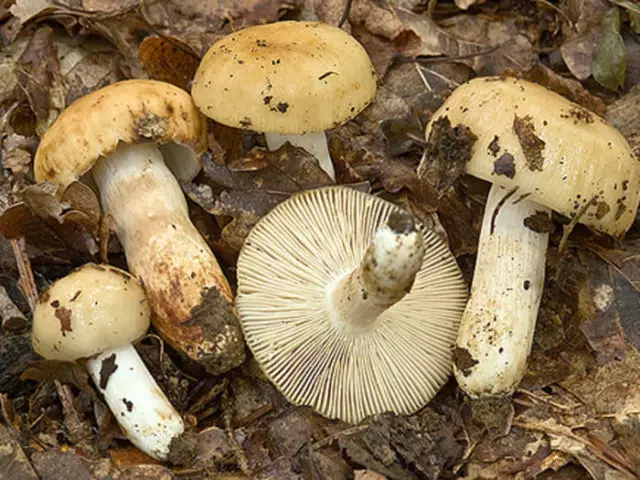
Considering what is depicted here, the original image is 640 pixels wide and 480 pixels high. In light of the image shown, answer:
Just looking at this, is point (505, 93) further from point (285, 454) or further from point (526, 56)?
point (285, 454)

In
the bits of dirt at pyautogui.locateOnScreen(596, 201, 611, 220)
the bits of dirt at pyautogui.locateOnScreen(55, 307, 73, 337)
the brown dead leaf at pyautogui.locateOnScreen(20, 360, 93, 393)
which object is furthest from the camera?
the brown dead leaf at pyautogui.locateOnScreen(20, 360, 93, 393)

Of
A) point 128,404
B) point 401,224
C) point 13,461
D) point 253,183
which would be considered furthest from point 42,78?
point 401,224

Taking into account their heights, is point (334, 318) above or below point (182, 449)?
A: above

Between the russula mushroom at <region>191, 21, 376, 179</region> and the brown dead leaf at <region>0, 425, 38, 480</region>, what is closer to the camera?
the brown dead leaf at <region>0, 425, 38, 480</region>

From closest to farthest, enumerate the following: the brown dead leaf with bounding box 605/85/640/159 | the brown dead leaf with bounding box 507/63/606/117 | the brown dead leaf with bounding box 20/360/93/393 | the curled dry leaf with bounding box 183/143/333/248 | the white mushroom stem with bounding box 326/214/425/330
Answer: the white mushroom stem with bounding box 326/214/425/330
the brown dead leaf with bounding box 20/360/93/393
the curled dry leaf with bounding box 183/143/333/248
the brown dead leaf with bounding box 605/85/640/159
the brown dead leaf with bounding box 507/63/606/117

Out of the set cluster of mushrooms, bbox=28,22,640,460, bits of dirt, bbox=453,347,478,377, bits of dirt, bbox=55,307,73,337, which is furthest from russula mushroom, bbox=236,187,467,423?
bits of dirt, bbox=55,307,73,337

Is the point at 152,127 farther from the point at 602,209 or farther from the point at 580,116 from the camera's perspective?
the point at 602,209

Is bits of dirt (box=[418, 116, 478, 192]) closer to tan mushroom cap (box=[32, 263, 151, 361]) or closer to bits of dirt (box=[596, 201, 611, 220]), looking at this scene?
bits of dirt (box=[596, 201, 611, 220])
